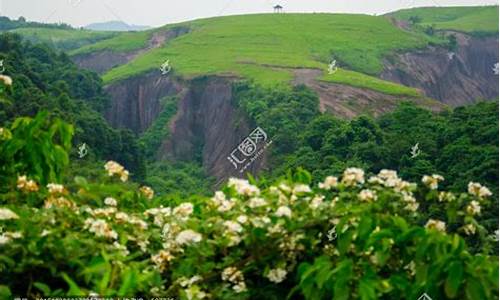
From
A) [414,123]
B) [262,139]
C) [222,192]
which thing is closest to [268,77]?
[262,139]

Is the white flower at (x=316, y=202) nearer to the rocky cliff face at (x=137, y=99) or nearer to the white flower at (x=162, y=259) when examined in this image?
the white flower at (x=162, y=259)

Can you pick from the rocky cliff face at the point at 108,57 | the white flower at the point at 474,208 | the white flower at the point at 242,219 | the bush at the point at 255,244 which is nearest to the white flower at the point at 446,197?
the bush at the point at 255,244

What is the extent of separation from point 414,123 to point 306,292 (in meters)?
35.3

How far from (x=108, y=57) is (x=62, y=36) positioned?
3215 cm

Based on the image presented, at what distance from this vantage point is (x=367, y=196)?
4789mm

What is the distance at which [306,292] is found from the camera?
4465mm

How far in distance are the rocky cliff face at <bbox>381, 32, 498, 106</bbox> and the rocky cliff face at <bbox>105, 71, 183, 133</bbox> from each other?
2272 cm

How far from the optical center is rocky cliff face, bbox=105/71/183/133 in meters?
70.1

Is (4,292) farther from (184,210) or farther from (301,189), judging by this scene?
(301,189)

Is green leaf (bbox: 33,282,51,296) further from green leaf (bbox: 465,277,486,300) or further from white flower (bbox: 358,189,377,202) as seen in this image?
green leaf (bbox: 465,277,486,300)

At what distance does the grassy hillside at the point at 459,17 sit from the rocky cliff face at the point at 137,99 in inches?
1940

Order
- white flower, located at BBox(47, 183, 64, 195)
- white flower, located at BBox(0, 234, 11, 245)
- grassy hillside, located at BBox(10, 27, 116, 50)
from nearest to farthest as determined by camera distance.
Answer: white flower, located at BBox(0, 234, 11, 245)
white flower, located at BBox(47, 183, 64, 195)
grassy hillside, located at BBox(10, 27, 116, 50)

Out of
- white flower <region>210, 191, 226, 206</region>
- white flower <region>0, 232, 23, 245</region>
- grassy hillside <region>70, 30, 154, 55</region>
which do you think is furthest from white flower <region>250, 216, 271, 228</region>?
grassy hillside <region>70, 30, 154, 55</region>

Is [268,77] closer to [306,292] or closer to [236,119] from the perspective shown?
[236,119]
